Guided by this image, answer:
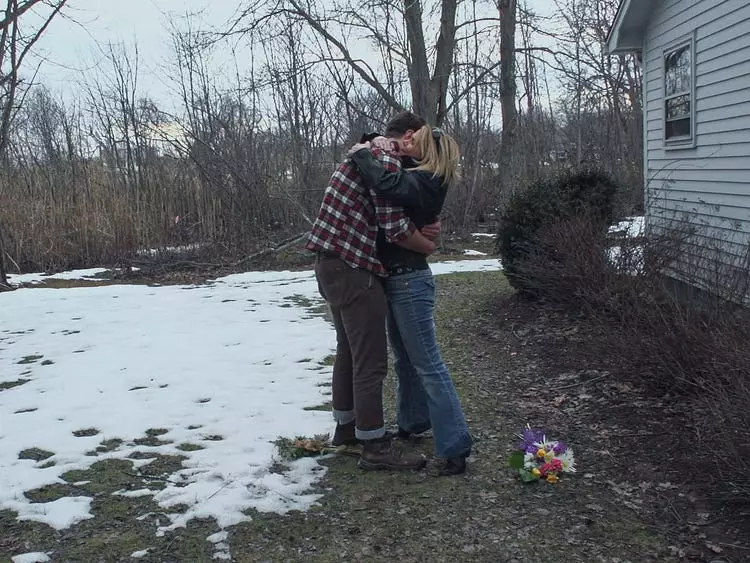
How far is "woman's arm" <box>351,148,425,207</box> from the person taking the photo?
10.6 ft

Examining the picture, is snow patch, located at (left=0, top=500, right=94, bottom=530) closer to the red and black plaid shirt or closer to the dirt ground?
the dirt ground

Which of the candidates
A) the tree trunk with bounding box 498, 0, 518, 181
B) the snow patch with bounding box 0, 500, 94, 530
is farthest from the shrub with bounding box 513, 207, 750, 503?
the tree trunk with bounding box 498, 0, 518, 181

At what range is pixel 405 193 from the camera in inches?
127

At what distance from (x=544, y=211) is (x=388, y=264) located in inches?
155

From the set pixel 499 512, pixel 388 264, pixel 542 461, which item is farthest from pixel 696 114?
pixel 499 512

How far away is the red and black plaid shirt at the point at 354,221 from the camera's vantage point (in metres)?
3.33

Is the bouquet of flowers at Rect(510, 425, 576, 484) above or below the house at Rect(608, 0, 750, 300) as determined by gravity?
below

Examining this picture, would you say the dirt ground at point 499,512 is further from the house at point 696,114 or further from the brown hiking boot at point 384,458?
the house at point 696,114

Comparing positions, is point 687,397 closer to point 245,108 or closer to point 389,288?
point 389,288

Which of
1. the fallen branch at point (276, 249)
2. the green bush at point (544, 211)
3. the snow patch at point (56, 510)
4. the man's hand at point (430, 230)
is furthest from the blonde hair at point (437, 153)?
the fallen branch at point (276, 249)

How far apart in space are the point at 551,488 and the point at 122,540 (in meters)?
1.97

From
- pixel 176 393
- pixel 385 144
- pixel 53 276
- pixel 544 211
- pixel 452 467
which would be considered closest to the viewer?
pixel 385 144

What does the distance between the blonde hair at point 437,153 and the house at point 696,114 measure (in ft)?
8.65

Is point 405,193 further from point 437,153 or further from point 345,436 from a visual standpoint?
point 345,436
